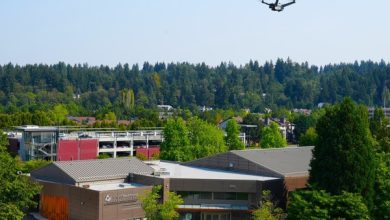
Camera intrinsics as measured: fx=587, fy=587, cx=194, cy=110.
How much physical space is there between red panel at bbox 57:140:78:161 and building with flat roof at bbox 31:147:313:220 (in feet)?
62.9

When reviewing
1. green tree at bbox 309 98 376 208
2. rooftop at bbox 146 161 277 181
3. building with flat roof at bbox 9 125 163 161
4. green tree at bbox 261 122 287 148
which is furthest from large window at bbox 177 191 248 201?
building with flat roof at bbox 9 125 163 161

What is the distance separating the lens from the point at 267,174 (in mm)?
31906

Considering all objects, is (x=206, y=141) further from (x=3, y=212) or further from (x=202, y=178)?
(x=3, y=212)

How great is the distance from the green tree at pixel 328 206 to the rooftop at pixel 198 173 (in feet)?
21.2

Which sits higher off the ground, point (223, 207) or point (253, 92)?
point (253, 92)

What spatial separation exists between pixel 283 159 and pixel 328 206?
423 inches

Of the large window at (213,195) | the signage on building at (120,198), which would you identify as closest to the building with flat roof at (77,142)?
the signage on building at (120,198)

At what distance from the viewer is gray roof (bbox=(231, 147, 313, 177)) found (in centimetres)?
3209

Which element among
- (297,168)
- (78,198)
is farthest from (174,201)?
(297,168)

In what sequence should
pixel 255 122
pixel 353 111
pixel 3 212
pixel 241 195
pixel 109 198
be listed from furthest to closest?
pixel 255 122, pixel 241 195, pixel 109 198, pixel 353 111, pixel 3 212

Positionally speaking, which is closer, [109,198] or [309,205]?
[309,205]

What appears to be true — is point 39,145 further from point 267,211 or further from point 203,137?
point 267,211

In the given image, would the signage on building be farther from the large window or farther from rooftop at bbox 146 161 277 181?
the large window

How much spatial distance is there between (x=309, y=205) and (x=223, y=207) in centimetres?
751
